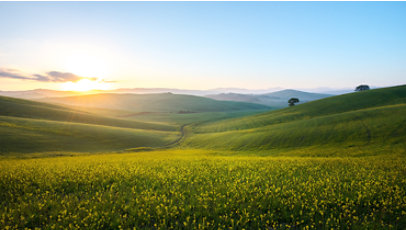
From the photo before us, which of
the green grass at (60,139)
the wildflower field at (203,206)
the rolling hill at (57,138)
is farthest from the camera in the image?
the rolling hill at (57,138)

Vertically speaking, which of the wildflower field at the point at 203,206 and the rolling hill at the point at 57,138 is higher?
the wildflower field at the point at 203,206

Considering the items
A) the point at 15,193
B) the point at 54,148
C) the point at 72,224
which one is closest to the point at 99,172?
the point at 15,193

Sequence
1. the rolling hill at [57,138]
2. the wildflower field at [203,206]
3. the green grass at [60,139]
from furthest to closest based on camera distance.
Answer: the rolling hill at [57,138] → the green grass at [60,139] → the wildflower field at [203,206]

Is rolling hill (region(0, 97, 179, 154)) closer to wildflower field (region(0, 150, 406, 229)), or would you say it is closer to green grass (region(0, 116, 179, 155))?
green grass (region(0, 116, 179, 155))

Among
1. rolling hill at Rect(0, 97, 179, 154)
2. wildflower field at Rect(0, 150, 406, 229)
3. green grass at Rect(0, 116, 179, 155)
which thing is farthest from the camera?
rolling hill at Rect(0, 97, 179, 154)

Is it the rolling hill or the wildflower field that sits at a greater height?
the wildflower field

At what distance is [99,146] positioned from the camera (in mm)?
46656

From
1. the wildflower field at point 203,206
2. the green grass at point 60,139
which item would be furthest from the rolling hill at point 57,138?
the wildflower field at point 203,206

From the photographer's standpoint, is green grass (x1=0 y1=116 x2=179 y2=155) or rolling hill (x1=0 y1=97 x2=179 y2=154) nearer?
green grass (x1=0 y1=116 x2=179 y2=155)

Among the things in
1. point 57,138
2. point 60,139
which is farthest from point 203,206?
point 57,138

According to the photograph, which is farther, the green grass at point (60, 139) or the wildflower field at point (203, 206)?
the green grass at point (60, 139)

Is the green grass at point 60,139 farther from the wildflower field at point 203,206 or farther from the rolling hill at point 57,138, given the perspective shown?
the wildflower field at point 203,206

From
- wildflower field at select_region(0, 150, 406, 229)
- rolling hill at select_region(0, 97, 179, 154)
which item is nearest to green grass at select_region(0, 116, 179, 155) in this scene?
rolling hill at select_region(0, 97, 179, 154)

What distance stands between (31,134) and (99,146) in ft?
50.4
